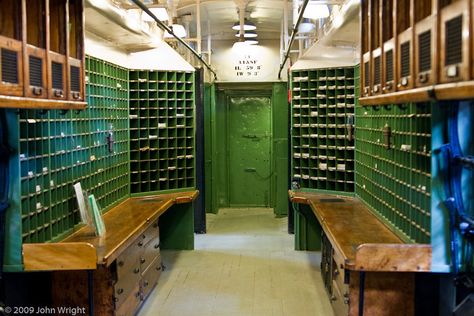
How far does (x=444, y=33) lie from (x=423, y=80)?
1.12 feet

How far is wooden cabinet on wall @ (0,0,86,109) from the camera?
3.24 m

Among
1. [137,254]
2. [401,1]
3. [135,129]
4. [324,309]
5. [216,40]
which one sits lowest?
[324,309]

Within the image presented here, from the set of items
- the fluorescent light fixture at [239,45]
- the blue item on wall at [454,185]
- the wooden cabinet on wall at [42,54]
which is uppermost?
the fluorescent light fixture at [239,45]

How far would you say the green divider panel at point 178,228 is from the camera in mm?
8250

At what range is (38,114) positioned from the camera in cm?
450

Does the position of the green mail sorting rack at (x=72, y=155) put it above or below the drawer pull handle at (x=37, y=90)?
below

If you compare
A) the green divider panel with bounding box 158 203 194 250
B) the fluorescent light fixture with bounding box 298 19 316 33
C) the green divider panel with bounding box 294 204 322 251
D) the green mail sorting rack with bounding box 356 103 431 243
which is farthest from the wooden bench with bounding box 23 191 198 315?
the fluorescent light fixture with bounding box 298 19 316 33

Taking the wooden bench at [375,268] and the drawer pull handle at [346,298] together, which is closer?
the wooden bench at [375,268]

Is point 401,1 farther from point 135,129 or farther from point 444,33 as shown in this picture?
point 135,129

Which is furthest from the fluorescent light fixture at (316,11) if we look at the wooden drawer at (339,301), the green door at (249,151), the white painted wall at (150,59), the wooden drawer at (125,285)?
the green door at (249,151)

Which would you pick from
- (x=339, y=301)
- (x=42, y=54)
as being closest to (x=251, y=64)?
(x=339, y=301)

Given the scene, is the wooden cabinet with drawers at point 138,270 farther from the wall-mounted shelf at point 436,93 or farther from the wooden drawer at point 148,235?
the wall-mounted shelf at point 436,93

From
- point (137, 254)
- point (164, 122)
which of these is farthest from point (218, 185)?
point (137, 254)

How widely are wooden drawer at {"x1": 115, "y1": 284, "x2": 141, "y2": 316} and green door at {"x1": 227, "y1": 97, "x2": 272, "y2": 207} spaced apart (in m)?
6.53
